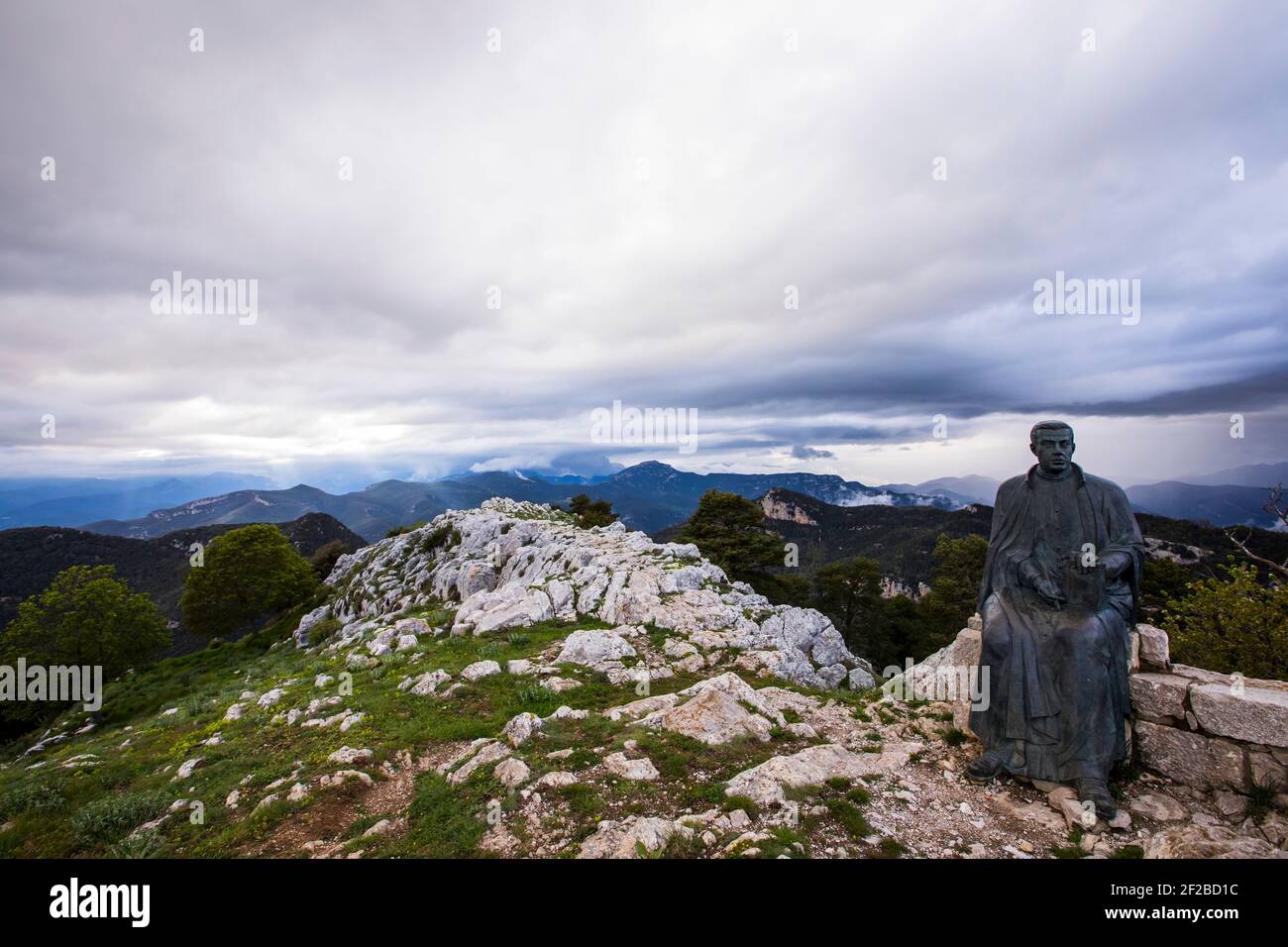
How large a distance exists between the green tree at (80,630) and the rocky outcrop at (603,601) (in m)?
8.48

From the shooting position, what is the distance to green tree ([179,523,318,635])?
34.5 meters

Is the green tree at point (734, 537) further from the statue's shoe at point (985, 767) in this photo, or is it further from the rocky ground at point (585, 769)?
the statue's shoe at point (985, 767)

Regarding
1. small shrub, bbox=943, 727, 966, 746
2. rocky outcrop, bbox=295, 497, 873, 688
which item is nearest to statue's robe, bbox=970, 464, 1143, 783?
small shrub, bbox=943, 727, 966, 746

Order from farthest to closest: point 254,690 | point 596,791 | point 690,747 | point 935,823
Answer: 1. point 254,690
2. point 690,747
3. point 596,791
4. point 935,823

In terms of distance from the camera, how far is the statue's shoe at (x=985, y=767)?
797 centimetres

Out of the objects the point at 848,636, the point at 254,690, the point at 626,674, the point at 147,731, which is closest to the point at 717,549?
the point at 848,636

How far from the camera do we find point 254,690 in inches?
617

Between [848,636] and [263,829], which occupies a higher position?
[263,829]

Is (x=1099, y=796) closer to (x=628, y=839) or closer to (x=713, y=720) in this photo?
(x=713, y=720)

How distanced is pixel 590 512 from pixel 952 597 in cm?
3544

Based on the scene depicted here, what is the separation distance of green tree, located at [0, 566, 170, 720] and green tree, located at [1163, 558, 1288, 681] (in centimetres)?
5076
